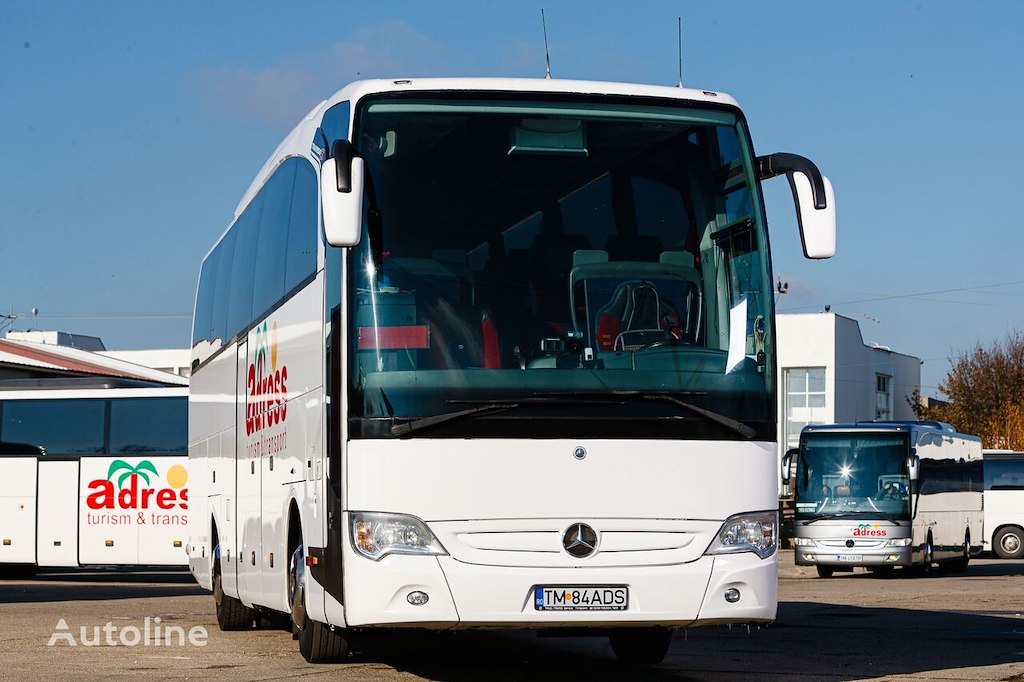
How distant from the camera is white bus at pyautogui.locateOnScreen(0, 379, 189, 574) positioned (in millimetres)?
28984

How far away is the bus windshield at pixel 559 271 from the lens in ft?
30.9

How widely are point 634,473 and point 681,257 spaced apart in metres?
1.39

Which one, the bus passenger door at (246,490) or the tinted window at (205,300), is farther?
the tinted window at (205,300)

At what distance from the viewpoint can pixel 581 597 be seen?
368 inches

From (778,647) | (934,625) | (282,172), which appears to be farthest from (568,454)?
(934,625)

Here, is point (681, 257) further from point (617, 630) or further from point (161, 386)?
point (161, 386)

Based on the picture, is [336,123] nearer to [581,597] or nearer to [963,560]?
[581,597]

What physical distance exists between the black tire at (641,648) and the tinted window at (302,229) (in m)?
3.60

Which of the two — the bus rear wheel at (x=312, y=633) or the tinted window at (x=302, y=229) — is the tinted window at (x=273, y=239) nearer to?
the tinted window at (x=302, y=229)

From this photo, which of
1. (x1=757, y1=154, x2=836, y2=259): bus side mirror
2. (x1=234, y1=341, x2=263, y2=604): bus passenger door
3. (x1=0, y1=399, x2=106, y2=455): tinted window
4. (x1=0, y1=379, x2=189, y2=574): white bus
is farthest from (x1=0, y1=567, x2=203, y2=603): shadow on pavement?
(x1=757, y1=154, x2=836, y2=259): bus side mirror

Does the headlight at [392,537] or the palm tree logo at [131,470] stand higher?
the palm tree logo at [131,470]

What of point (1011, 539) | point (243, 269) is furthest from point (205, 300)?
point (1011, 539)

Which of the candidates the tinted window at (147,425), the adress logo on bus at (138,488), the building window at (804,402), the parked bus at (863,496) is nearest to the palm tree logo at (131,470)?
the adress logo on bus at (138,488)

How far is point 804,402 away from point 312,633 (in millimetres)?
60141
